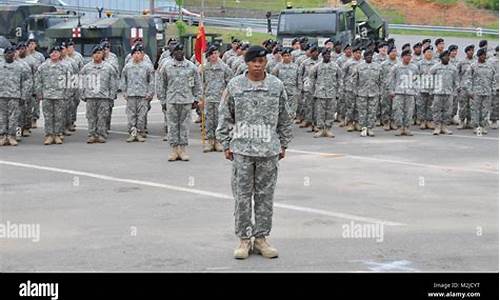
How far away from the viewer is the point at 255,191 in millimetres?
9680

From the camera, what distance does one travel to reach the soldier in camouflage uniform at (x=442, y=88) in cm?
2023

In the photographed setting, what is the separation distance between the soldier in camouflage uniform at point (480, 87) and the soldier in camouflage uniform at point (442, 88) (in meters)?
0.39

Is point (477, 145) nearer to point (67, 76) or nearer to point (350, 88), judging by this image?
point (350, 88)

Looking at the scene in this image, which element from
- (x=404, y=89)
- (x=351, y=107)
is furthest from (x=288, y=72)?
(x=404, y=89)

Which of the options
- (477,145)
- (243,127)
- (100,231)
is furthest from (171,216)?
(477,145)

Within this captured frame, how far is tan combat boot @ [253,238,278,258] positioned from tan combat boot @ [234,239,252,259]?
6cm

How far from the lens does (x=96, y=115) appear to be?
1886 centimetres

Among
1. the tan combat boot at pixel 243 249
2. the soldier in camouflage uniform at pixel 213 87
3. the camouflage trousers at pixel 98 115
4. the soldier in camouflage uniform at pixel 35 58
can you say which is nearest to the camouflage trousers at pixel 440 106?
the soldier in camouflage uniform at pixel 213 87

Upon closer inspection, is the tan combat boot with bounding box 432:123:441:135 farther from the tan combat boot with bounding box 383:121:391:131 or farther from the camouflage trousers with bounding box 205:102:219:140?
the camouflage trousers with bounding box 205:102:219:140

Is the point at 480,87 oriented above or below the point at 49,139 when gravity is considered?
above

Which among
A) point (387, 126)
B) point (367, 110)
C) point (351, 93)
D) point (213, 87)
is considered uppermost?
point (213, 87)

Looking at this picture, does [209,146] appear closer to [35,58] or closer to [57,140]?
[57,140]

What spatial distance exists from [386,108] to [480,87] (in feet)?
6.74
